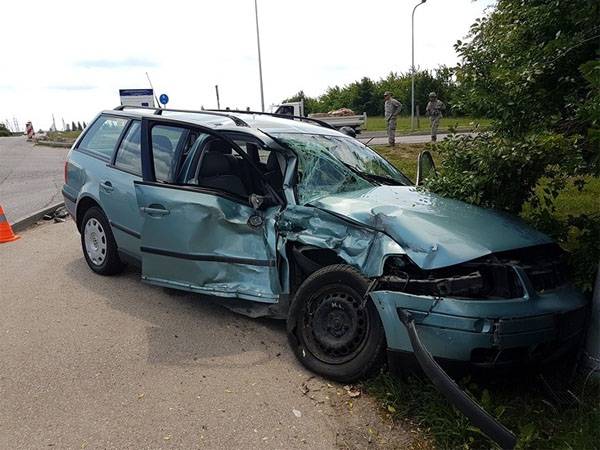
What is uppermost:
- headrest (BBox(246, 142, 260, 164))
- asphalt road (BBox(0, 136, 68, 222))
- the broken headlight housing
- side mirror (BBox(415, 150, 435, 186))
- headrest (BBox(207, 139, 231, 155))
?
headrest (BBox(207, 139, 231, 155))

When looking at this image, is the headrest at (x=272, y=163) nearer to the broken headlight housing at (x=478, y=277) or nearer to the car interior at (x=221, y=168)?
the car interior at (x=221, y=168)

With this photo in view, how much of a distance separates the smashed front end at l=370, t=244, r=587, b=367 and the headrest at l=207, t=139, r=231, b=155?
6.62ft

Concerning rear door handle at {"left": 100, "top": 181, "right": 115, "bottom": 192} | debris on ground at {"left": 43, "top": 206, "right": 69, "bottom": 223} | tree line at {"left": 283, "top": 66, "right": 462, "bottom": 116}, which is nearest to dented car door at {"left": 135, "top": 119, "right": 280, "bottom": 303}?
rear door handle at {"left": 100, "top": 181, "right": 115, "bottom": 192}

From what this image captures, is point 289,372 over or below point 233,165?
below

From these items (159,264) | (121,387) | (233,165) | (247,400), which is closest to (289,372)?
(247,400)

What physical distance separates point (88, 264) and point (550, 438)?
4634 mm

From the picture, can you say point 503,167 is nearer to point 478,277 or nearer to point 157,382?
point 478,277

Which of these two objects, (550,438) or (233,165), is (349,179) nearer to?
(233,165)

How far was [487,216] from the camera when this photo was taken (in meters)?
3.61

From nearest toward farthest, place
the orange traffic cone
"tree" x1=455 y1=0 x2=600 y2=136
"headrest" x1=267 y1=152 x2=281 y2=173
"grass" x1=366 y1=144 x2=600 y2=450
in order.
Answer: "grass" x1=366 y1=144 x2=600 y2=450 → "tree" x1=455 y1=0 x2=600 y2=136 → "headrest" x1=267 y1=152 x2=281 y2=173 → the orange traffic cone

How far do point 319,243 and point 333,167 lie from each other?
95 centimetres

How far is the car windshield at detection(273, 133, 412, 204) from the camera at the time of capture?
13.2ft

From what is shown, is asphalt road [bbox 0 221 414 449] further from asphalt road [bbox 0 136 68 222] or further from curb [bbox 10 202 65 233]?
asphalt road [bbox 0 136 68 222]

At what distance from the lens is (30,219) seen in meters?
8.21
